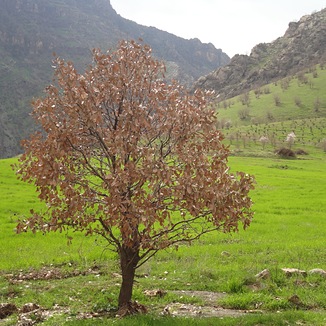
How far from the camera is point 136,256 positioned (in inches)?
462

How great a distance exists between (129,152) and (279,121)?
162882mm

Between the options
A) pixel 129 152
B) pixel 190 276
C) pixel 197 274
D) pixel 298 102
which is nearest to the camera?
pixel 129 152

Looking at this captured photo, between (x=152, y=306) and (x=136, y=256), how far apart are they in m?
2.04

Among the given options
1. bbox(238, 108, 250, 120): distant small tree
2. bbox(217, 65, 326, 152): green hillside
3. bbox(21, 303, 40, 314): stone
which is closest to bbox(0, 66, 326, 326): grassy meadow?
bbox(21, 303, 40, 314): stone

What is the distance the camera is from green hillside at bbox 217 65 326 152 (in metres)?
118

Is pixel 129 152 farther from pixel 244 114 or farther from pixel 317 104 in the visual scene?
pixel 317 104

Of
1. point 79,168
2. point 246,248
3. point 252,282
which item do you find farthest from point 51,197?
point 246,248

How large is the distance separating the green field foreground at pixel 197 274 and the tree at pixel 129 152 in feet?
6.83

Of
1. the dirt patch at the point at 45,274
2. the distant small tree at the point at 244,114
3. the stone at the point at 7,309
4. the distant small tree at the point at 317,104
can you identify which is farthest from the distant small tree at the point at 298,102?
the stone at the point at 7,309

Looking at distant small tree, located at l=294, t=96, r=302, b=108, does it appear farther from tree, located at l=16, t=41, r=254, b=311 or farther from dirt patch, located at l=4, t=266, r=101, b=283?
tree, located at l=16, t=41, r=254, b=311

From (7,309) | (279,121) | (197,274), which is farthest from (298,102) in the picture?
(7,309)

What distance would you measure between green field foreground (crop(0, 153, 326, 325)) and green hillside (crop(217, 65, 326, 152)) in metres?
87.6

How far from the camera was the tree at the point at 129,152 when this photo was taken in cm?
964

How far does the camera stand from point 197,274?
1608 cm
